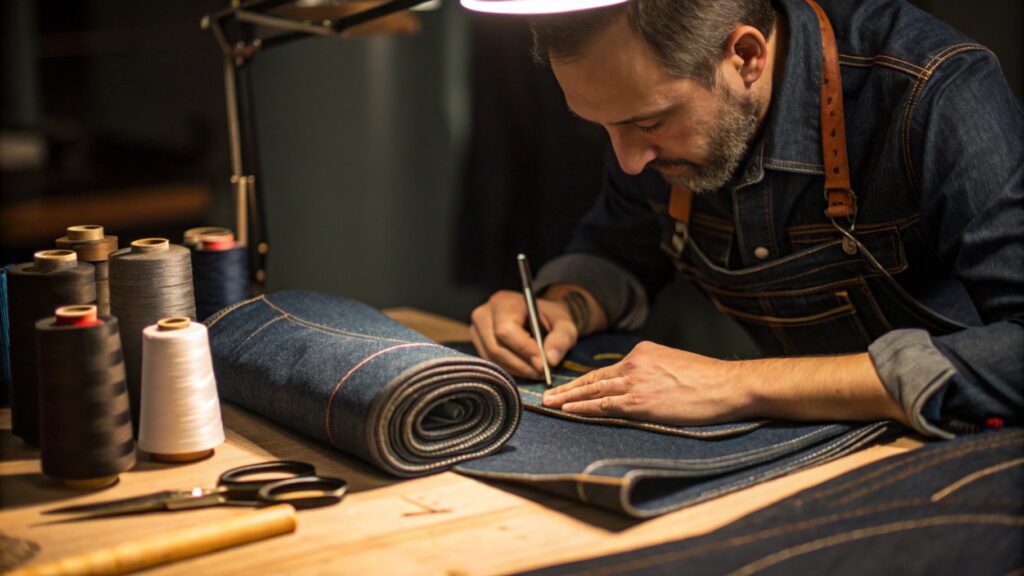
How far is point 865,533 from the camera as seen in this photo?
3.39 ft

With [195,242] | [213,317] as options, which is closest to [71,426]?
[213,317]

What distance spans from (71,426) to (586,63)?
819 mm

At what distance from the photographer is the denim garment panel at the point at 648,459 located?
112cm

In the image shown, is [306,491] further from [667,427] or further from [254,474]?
[667,427]

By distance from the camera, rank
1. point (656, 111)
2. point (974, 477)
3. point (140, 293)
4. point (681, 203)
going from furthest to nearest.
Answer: point (681, 203) < point (656, 111) < point (140, 293) < point (974, 477)

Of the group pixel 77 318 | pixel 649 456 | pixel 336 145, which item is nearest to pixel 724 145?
pixel 649 456

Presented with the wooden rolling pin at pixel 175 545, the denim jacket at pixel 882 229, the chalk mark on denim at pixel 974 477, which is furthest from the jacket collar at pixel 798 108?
the wooden rolling pin at pixel 175 545

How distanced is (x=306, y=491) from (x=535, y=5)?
62 cm

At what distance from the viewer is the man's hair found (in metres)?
1.51

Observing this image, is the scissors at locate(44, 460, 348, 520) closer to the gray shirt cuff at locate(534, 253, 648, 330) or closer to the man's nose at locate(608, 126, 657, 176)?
the man's nose at locate(608, 126, 657, 176)

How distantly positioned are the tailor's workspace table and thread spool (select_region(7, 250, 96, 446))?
72 mm

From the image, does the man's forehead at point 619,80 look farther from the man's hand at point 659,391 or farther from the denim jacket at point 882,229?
the man's hand at point 659,391

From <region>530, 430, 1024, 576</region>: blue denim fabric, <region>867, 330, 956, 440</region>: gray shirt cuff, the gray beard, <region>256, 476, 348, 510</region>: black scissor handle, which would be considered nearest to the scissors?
<region>256, 476, 348, 510</region>: black scissor handle

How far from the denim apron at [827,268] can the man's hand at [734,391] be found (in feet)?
0.93
